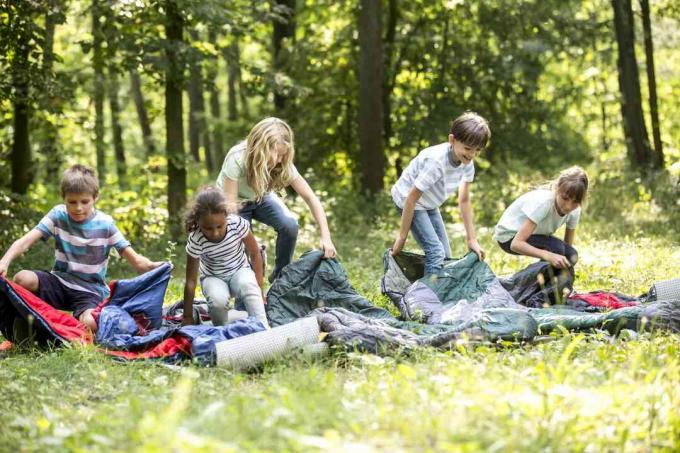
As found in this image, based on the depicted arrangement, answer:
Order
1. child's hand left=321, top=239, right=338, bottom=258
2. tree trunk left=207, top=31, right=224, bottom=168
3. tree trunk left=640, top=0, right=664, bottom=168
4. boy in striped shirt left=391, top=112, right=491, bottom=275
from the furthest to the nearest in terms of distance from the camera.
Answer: tree trunk left=640, top=0, right=664, bottom=168
tree trunk left=207, top=31, right=224, bottom=168
boy in striped shirt left=391, top=112, right=491, bottom=275
child's hand left=321, top=239, right=338, bottom=258

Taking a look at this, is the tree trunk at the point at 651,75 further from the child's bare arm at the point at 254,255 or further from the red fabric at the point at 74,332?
the red fabric at the point at 74,332

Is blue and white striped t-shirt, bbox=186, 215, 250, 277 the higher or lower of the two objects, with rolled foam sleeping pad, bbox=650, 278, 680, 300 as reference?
higher

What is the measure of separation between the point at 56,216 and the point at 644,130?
12.3m

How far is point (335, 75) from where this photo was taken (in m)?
16.8

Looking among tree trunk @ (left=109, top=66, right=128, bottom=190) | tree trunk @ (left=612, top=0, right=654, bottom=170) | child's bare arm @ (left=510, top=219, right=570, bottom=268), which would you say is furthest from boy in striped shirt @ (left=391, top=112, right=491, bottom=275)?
tree trunk @ (left=612, top=0, right=654, bottom=170)

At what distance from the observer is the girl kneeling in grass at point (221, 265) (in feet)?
18.4

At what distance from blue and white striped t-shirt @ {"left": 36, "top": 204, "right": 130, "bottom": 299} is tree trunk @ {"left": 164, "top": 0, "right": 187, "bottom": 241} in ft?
18.7

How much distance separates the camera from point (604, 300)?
20.3 feet

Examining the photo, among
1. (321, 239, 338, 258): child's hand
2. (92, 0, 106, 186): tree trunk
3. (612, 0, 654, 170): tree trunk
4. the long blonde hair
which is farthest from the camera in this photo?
(612, 0, 654, 170): tree trunk

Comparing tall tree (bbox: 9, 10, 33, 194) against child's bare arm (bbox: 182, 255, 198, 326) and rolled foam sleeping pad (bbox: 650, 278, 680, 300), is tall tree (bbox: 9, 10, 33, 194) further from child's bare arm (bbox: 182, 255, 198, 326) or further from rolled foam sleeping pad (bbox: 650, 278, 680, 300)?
rolled foam sleeping pad (bbox: 650, 278, 680, 300)

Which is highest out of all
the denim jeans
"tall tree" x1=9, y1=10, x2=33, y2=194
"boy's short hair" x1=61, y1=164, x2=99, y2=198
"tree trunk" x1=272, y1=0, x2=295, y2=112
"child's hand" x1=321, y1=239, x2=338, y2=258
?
"tree trunk" x1=272, y1=0, x2=295, y2=112

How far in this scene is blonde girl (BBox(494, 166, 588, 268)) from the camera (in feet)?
21.0

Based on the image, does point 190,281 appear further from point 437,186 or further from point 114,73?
point 114,73

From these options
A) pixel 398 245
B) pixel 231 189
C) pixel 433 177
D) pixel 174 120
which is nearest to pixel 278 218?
pixel 231 189
